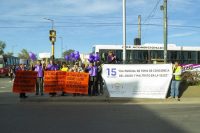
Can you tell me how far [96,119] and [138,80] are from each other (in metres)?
8.09

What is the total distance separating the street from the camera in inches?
465

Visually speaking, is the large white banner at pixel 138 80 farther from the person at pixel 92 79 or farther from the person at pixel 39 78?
the person at pixel 39 78

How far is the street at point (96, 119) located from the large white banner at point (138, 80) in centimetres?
412

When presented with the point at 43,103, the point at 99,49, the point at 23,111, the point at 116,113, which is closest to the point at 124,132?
the point at 116,113

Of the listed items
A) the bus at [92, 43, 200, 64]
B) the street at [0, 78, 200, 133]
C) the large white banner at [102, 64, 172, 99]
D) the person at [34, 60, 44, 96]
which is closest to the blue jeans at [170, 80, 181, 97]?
the large white banner at [102, 64, 172, 99]

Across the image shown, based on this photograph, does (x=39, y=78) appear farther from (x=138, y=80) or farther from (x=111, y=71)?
(x=138, y=80)

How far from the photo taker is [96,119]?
13.9 meters

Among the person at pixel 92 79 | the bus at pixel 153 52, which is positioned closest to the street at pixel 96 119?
the person at pixel 92 79

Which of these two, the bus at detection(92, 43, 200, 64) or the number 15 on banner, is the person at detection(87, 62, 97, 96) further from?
the bus at detection(92, 43, 200, 64)

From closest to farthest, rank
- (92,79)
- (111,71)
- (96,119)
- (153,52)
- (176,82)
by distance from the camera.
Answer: (96,119)
(176,82)
(111,71)
(92,79)
(153,52)

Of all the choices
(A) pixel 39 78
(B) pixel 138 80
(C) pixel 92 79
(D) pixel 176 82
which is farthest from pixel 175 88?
→ (A) pixel 39 78

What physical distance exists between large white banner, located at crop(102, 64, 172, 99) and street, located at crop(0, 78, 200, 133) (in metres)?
4.12

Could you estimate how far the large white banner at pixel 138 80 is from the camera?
2162cm

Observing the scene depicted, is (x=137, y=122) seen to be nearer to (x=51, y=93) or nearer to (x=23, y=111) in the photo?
(x=23, y=111)
